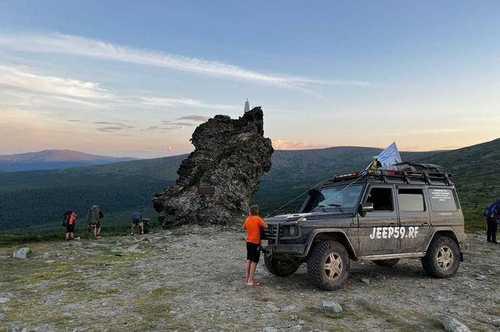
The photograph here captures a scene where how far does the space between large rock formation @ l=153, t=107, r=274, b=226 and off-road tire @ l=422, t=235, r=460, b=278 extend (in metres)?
13.2

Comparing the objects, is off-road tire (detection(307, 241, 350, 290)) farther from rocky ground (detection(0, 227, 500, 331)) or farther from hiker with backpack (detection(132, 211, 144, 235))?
hiker with backpack (detection(132, 211, 144, 235))

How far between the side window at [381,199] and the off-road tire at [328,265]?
5.38 ft

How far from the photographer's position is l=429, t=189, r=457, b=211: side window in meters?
12.6

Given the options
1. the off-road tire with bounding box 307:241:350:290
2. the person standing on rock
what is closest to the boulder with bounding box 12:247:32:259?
the person standing on rock

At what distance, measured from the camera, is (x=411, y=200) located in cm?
1221

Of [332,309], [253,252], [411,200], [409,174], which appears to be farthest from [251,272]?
[409,174]

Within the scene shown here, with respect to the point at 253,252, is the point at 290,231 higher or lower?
higher

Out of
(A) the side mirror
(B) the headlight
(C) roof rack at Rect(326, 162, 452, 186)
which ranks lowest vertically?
(B) the headlight

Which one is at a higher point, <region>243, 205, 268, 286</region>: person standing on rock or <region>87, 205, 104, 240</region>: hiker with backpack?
<region>243, 205, 268, 286</region>: person standing on rock

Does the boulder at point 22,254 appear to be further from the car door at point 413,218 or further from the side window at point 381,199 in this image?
the car door at point 413,218

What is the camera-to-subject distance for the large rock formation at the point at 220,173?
80.5ft

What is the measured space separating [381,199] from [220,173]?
49.5ft

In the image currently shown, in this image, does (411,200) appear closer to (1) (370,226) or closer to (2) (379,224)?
(2) (379,224)

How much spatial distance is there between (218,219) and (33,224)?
171 meters
